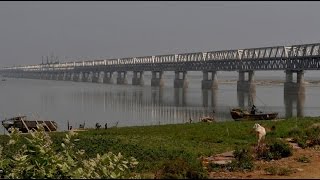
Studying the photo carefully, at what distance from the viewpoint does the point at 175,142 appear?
24281mm

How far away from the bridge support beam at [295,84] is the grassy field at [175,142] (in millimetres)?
85872

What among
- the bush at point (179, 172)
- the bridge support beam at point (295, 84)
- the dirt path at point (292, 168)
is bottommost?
the dirt path at point (292, 168)

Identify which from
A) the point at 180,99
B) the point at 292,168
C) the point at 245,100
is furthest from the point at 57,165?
the point at 245,100

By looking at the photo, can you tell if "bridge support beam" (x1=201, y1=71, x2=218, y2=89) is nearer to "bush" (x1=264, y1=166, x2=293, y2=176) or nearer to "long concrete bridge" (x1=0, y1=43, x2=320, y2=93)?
"long concrete bridge" (x1=0, y1=43, x2=320, y2=93)

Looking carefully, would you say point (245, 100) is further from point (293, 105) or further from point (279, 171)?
point (279, 171)

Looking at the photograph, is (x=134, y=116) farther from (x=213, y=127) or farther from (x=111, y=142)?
(x=111, y=142)

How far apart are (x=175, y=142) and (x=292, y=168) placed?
8.30 metres

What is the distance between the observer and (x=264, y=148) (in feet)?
65.4

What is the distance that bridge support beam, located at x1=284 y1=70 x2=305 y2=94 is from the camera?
11339cm

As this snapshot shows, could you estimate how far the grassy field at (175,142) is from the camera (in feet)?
67.8

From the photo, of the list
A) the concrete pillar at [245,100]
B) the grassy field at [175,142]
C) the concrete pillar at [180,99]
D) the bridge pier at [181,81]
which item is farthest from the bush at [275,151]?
the bridge pier at [181,81]

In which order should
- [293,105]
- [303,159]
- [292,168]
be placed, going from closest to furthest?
[292,168], [303,159], [293,105]

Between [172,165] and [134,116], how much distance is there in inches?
1746

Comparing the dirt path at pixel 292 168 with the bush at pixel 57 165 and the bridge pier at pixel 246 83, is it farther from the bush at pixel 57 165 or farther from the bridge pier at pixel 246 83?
the bridge pier at pixel 246 83
